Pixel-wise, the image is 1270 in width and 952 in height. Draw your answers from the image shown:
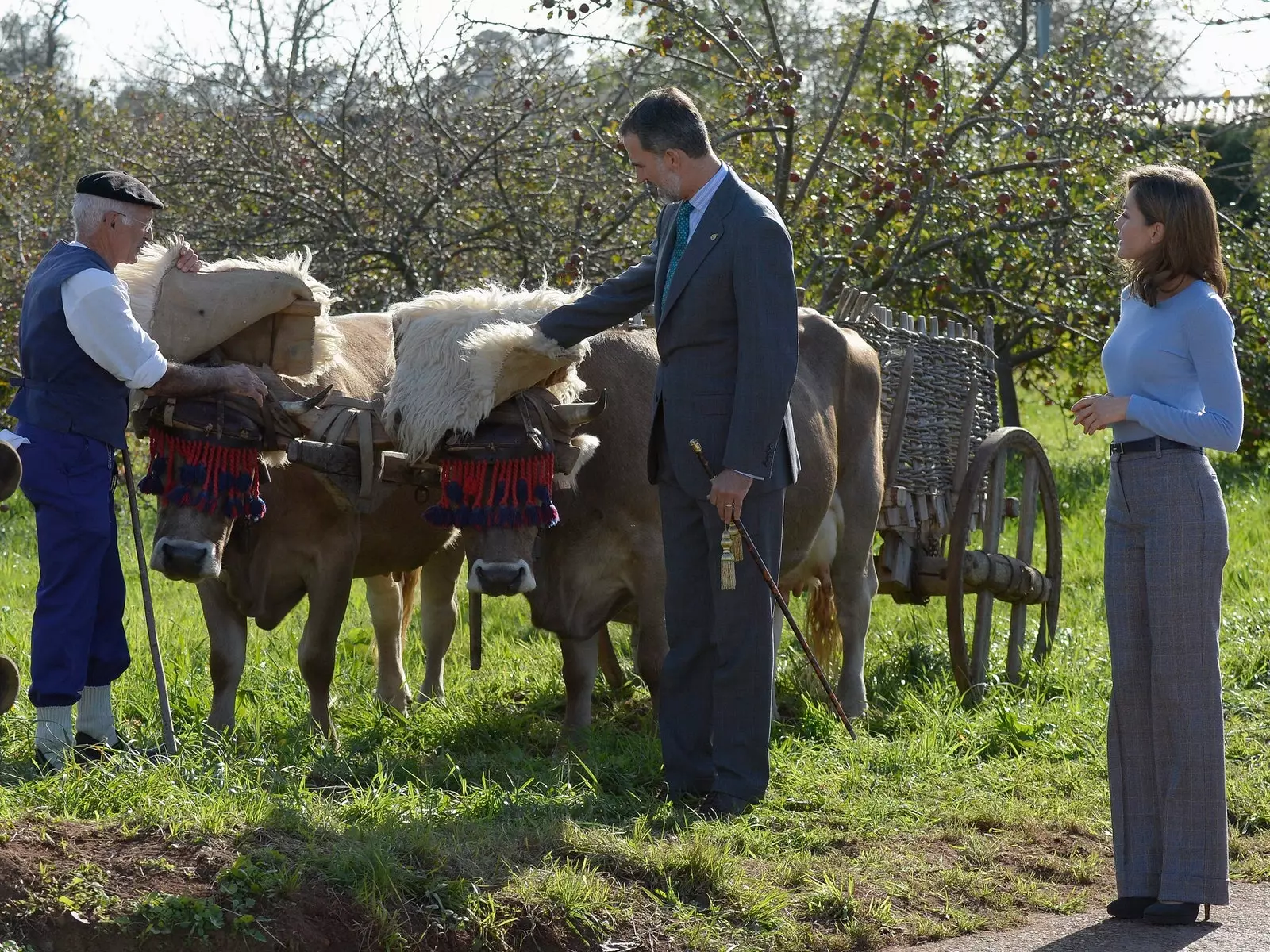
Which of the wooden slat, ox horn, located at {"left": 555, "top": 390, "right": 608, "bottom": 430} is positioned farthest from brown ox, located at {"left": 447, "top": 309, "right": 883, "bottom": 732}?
the wooden slat

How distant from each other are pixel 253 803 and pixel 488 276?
6.74m

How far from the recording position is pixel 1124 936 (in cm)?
410

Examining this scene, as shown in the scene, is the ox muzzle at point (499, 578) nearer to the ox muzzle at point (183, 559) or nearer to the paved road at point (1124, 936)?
the ox muzzle at point (183, 559)

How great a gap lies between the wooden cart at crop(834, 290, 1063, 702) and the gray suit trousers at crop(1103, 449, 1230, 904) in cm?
258

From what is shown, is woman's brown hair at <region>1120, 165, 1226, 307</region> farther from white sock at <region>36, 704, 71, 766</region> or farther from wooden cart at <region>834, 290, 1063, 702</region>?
white sock at <region>36, 704, 71, 766</region>

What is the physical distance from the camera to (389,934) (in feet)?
12.4

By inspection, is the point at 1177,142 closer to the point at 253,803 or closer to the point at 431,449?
the point at 431,449

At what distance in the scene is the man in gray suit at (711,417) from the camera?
4.75m

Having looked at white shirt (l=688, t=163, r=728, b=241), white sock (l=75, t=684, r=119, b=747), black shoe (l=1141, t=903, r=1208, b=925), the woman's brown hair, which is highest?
white shirt (l=688, t=163, r=728, b=241)

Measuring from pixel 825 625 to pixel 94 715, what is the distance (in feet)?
11.6

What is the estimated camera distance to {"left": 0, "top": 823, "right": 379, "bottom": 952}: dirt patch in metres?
3.65

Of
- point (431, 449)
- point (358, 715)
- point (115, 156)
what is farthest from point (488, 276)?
point (431, 449)

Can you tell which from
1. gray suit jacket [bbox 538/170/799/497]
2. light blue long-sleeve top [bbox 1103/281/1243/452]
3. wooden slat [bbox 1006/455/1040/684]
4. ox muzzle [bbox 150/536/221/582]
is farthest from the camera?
wooden slat [bbox 1006/455/1040/684]

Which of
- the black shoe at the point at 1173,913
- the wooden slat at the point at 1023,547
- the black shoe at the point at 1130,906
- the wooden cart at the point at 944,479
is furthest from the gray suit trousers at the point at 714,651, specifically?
the wooden slat at the point at 1023,547
